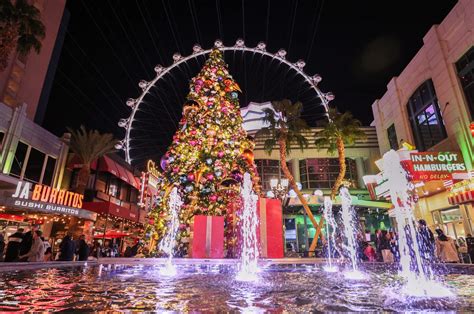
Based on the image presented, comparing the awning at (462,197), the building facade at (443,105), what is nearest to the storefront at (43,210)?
the awning at (462,197)

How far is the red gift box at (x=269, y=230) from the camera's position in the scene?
40.9 ft

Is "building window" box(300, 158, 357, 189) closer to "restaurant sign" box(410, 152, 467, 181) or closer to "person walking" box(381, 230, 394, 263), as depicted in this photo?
"restaurant sign" box(410, 152, 467, 181)

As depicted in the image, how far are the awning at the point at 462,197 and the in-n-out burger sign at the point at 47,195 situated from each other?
2598 cm

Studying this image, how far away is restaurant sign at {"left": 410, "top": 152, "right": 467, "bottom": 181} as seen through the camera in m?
18.0

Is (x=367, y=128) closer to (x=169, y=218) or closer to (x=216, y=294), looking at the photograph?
(x=169, y=218)

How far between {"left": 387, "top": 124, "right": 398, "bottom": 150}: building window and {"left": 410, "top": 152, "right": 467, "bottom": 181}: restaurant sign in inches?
414

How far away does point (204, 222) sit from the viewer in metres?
12.4

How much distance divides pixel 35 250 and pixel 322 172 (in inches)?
1382

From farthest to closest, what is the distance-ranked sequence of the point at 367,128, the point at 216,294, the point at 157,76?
the point at 367,128
the point at 157,76
the point at 216,294

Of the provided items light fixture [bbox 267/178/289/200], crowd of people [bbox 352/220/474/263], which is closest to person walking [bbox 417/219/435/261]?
crowd of people [bbox 352/220/474/263]

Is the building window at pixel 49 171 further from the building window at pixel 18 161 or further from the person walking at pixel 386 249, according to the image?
the person walking at pixel 386 249

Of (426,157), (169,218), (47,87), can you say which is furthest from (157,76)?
(426,157)

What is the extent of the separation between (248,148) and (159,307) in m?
14.4

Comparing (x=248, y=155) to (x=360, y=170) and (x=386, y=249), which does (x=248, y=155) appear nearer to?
(x=386, y=249)
